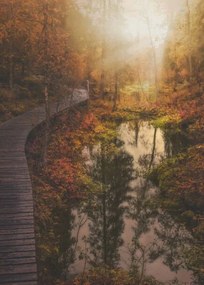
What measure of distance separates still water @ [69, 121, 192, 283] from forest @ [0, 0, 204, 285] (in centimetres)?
4

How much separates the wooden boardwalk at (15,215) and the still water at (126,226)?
230cm

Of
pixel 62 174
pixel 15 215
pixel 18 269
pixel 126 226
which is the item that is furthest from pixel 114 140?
pixel 18 269

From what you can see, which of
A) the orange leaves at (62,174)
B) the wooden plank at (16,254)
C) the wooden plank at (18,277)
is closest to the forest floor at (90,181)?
the orange leaves at (62,174)

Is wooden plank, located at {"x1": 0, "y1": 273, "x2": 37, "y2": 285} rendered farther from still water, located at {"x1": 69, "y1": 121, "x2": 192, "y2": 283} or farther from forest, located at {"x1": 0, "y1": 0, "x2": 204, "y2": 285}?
still water, located at {"x1": 69, "y1": 121, "x2": 192, "y2": 283}

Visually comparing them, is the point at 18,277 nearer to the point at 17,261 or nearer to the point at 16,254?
the point at 17,261

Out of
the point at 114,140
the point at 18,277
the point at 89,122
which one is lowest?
the point at 18,277

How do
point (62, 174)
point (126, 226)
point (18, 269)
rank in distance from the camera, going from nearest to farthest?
point (18, 269) → point (126, 226) → point (62, 174)

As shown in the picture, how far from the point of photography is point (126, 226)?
14.7m

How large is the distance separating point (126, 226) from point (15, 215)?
487 cm

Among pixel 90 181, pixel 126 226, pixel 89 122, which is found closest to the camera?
pixel 126 226

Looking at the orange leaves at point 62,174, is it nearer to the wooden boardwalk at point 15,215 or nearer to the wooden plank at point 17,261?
the wooden boardwalk at point 15,215

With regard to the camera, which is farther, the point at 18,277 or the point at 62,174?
the point at 62,174

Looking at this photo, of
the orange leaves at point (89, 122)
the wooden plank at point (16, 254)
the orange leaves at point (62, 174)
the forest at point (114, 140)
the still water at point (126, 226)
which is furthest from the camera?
the orange leaves at point (89, 122)

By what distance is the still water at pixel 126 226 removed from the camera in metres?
12.2
